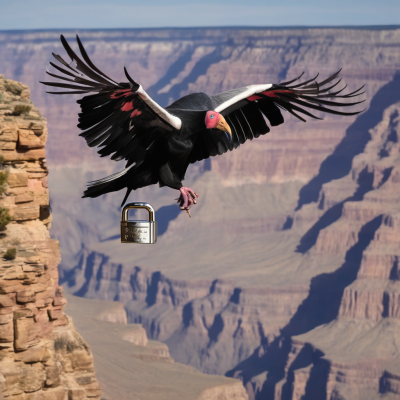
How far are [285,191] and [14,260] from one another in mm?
174927

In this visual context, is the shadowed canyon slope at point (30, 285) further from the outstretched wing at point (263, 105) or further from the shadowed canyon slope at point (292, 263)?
the shadowed canyon slope at point (292, 263)

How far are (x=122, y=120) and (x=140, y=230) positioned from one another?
3.12 feet

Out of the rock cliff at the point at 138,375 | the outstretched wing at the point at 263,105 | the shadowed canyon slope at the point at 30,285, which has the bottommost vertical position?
the rock cliff at the point at 138,375

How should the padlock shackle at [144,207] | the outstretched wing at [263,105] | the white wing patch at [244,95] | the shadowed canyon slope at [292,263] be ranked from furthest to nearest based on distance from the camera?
the shadowed canyon slope at [292,263]
the outstretched wing at [263,105]
the white wing patch at [244,95]
the padlock shackle at [144,207]

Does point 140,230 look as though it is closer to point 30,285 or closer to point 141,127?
point 141,127

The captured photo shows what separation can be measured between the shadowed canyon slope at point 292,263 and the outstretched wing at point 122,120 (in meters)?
106

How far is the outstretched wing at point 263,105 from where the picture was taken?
8.34 m

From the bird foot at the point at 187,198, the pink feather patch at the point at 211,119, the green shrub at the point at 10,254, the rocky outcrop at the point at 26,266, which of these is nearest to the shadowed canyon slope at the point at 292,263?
the rocky outcrop at the point at 26,266

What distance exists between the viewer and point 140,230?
282 inches

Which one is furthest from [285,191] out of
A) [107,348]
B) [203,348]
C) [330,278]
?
[107,348]

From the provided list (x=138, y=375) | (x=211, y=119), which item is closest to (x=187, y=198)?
(x=211, y=119)

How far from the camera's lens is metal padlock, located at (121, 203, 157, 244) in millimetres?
7043

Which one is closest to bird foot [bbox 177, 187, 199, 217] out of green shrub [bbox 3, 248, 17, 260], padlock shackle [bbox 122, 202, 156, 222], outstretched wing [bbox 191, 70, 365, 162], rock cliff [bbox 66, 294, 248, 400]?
padlock shackle [bbox 122, 202, 156, 222]

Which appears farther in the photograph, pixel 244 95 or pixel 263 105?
pixel 263 105
